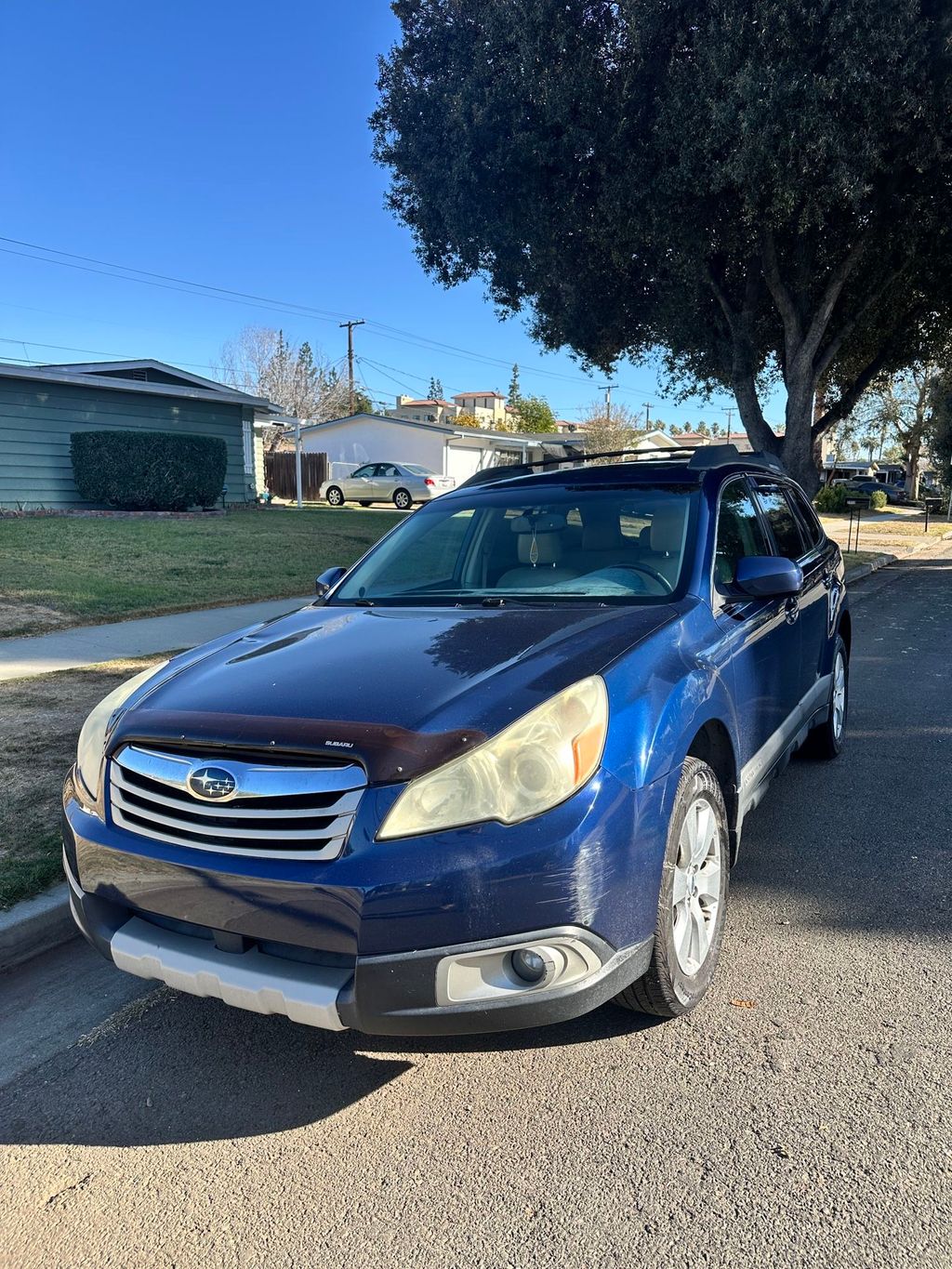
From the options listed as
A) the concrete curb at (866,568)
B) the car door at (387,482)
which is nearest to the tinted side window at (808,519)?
the concrete curb at (866,568)

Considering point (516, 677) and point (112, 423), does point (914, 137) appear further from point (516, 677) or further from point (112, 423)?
point (112, 423)

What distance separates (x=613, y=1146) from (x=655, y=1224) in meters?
0.26

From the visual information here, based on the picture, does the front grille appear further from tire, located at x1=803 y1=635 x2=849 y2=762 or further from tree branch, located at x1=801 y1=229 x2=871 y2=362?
tree branch, located at x1=801 y1=229 x2=871 y2=362

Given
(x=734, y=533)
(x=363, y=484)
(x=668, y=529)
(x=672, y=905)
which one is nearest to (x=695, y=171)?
(x=734, y=533)

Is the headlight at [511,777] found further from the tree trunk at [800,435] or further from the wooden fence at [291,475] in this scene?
the wooden fence at [291,475]

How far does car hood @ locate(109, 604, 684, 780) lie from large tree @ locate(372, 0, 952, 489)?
10.0m

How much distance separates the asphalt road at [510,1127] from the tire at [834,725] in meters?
1.88

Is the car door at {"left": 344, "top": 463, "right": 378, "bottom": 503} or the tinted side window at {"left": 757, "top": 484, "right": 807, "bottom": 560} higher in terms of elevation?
the car door at {"left": 344, "top": 463, "right": 378, "bottom": 503}

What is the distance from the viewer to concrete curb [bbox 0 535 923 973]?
343 centimetres

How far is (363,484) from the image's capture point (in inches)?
1227

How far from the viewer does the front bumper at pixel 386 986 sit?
226 centimetres

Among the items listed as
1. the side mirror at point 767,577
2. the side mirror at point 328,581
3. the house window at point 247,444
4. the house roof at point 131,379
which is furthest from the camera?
the house window at point 247,444

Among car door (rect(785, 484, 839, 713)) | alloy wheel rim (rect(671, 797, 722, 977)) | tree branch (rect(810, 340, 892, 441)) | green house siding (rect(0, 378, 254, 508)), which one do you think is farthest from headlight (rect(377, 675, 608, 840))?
green house siding (rect(0, 378, 254, 508))

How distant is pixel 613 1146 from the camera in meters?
2.39
